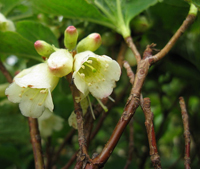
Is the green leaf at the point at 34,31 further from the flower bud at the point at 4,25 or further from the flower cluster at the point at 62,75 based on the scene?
the flower cluster at the point at 62,75

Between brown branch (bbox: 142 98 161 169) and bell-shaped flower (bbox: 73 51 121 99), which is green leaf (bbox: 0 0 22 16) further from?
brown branch (bbox: 142 98 161 169)

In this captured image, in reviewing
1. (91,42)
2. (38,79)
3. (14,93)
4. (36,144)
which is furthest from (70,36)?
(36,144)

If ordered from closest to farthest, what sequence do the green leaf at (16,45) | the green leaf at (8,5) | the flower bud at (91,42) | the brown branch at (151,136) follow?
the brown branch at (151,136) < the flower bud at (91,42) < the green leaf at (16,45) < the green leaf at (8,5)

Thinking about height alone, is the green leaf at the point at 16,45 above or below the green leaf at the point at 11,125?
above

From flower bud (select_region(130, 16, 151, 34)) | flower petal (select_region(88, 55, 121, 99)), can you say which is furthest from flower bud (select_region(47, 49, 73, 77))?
flower bud (select_region(130, 16, 151, 34))

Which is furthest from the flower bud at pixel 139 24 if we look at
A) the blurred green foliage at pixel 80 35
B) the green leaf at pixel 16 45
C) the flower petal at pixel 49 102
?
the flower petal at pixel 49 102
